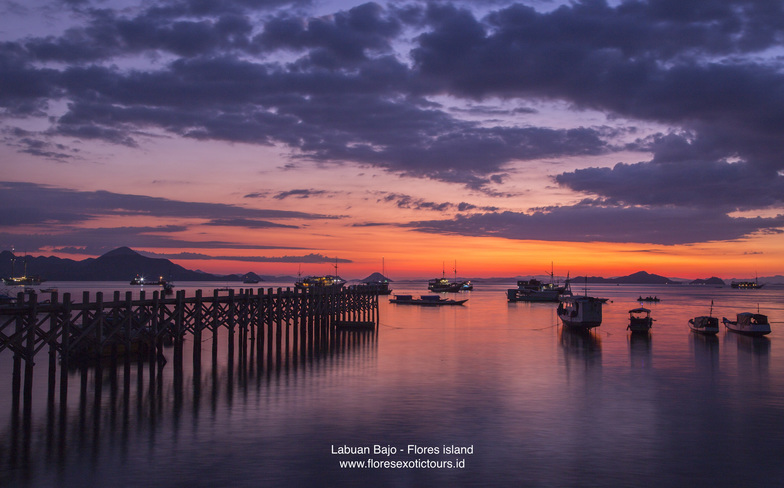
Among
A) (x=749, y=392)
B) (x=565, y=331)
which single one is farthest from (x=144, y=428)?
(x=565, y=331)

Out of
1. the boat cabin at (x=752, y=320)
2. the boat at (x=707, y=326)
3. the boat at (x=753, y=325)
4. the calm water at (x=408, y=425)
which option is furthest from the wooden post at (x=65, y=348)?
the boat cabin at (x=752, y=320)

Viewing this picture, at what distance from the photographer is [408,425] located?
23.0m

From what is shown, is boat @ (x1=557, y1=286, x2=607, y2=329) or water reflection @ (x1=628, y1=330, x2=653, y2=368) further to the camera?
boat @ (x1=557, y1=286, x2=607, y2=329)

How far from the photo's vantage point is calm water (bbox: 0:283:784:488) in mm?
17531

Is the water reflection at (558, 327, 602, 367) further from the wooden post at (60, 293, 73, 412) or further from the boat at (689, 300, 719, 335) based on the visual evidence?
the wooden post at (60, 293, 73, 412)

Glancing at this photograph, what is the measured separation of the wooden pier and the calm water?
150 centimetres

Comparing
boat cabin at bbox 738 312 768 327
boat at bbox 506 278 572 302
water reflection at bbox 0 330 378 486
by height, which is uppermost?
boat cabin at bbox 738 312 768 327

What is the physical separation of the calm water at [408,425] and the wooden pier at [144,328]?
4.93ft

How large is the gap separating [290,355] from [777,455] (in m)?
28.8

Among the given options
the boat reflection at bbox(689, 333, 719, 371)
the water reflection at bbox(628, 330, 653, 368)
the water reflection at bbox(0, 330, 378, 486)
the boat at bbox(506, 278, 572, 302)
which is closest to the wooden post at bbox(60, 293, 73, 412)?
the water reflection at bbox(0, 330, 378, 486)

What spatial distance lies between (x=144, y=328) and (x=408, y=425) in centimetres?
1781

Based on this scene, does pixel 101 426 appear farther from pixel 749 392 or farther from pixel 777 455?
pixel 749 392

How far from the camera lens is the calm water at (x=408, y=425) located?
17.5m

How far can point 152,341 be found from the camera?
30.8 metres
